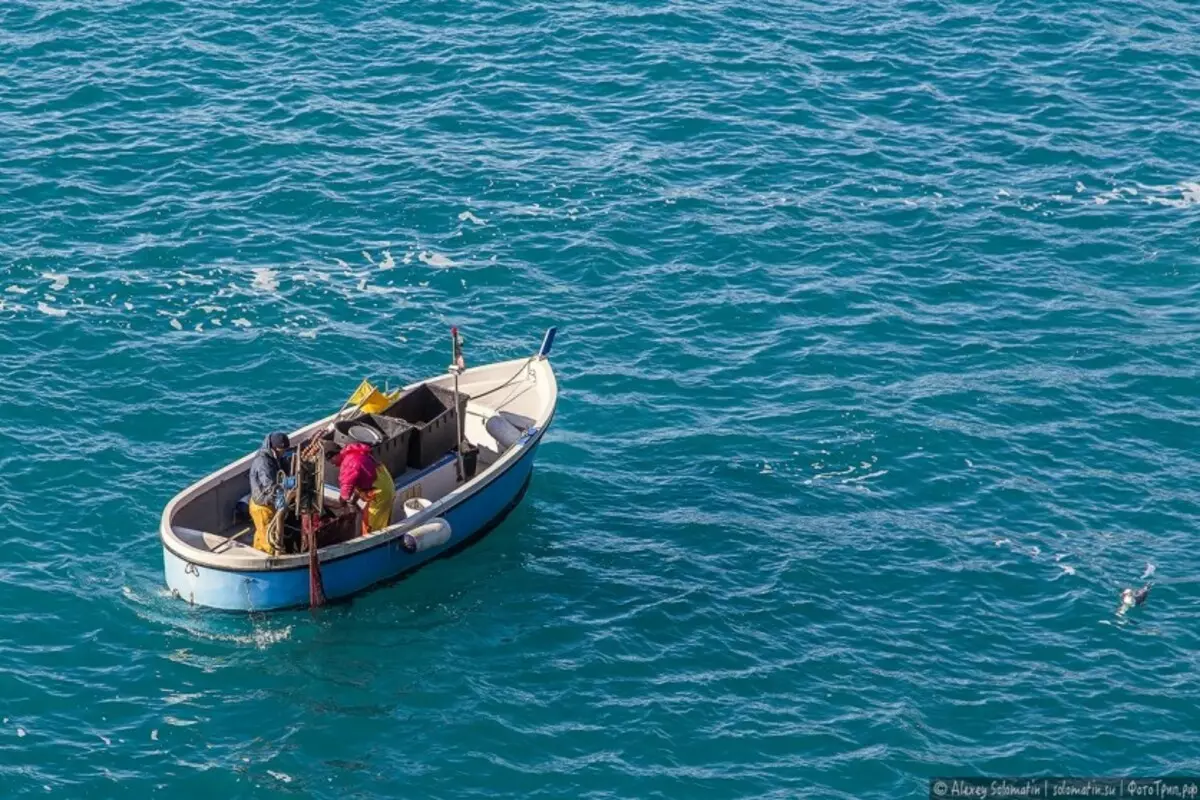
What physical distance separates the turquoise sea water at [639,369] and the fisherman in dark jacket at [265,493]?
2.16 meters

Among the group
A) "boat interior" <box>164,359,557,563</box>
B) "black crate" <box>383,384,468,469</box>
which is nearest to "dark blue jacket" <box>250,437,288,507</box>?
"boat interior" <box>164,359,557,563</box>

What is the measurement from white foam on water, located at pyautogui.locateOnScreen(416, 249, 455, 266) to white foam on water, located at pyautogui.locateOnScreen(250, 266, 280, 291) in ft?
15.9

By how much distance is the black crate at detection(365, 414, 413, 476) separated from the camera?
156ft

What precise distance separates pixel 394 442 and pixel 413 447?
2.95ft

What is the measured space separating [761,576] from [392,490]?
32.1 feet

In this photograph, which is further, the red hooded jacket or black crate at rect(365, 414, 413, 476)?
black crate at rect(365, 414, 413, 476)

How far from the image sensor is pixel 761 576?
Answer: 47.3 metres

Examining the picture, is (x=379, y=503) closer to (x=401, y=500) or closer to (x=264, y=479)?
(x=401, y=500)

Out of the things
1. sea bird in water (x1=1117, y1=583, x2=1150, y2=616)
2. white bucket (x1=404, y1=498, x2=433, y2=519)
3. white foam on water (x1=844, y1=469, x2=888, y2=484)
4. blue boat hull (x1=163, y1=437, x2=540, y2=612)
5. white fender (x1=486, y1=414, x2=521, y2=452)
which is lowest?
sea bird in water (x1=1117, y1=583, x2=1150, y2=616)

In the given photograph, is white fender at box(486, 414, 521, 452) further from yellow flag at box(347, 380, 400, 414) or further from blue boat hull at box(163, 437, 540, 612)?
yellow flag at box(347, 380, 400, 414)

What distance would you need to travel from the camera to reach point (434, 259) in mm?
60438

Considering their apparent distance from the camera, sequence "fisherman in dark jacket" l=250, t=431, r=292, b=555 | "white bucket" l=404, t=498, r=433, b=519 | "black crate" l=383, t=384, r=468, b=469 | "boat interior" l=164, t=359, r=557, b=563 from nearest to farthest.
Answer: "fisherman in dark jacket" l=250, t=431, r=292, b=555 < "boat interior" l=164, t=359, r=557, b=563 < "white bucket" l=404, t=498, r=433, b=519 < "black crate" l=383, t=384, r=468, b=469

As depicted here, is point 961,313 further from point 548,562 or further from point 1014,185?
point 548,562

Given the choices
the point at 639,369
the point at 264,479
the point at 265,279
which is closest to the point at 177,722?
the point at 264,479
